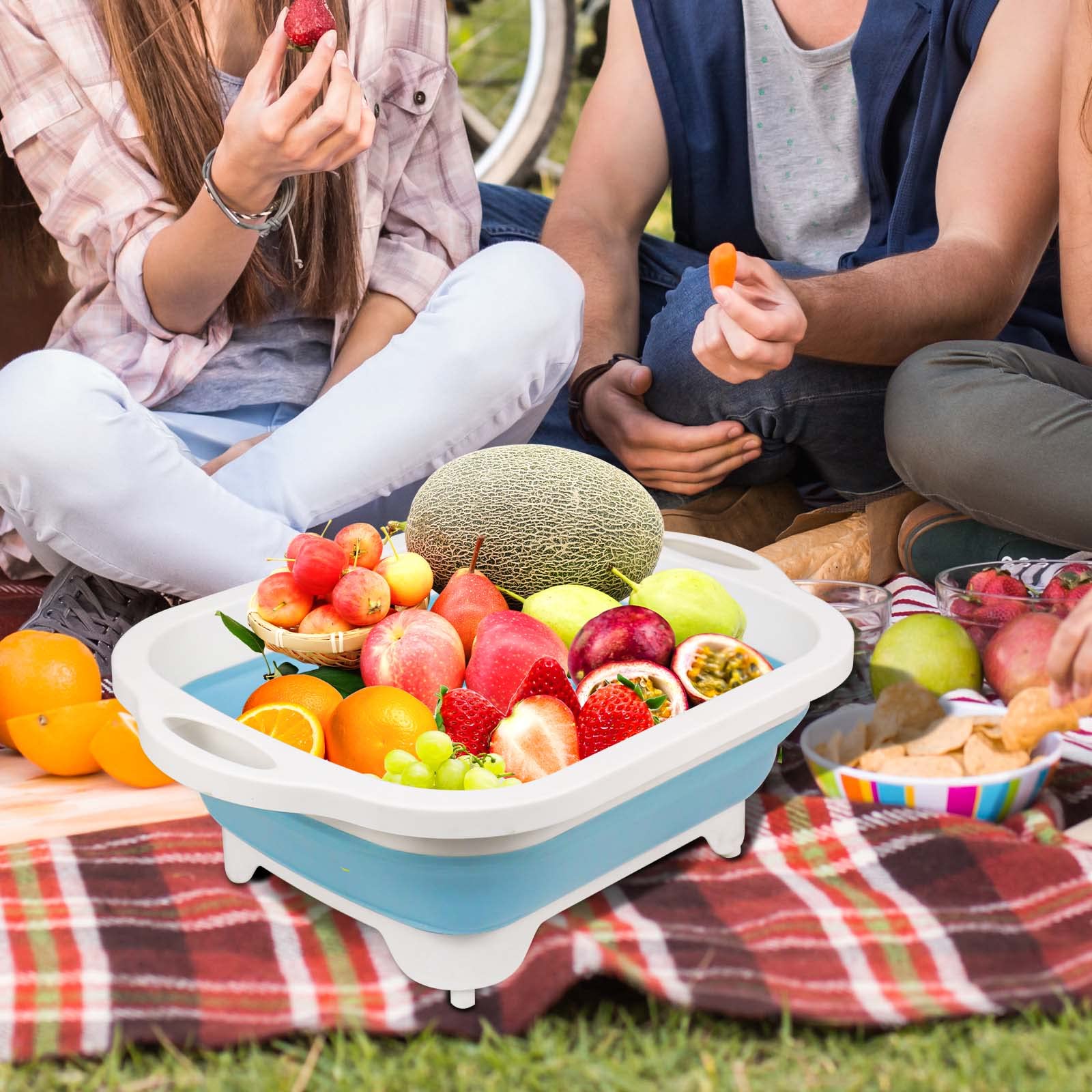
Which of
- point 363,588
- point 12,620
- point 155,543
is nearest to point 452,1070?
point 363,588

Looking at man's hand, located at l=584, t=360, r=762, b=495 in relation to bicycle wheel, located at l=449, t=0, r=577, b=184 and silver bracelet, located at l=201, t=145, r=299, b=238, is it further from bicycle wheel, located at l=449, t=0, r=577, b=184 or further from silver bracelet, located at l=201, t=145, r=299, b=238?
bicycle wheel, located at l=449, t=0, r=577, b=184

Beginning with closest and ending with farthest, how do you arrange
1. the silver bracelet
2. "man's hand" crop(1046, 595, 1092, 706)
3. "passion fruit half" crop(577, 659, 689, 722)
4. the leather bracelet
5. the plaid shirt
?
"man's hand" crop(1046, 595, 1092, 706), "passion fruit half" crop(577, 659, 689, 722), the silver bracelet, the plaid shirt, the leather bracelet

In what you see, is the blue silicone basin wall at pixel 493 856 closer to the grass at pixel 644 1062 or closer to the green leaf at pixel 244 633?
the grass at pixel 644 1062

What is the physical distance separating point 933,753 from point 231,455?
941 millimetres

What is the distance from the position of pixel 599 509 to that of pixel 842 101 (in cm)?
99

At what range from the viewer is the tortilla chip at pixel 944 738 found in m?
1.12

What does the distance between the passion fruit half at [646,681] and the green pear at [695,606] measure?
0.40ft

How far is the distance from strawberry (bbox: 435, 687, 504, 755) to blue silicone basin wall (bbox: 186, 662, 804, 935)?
123mm

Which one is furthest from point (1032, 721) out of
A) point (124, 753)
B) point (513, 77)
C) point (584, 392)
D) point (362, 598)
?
point (513, 77)

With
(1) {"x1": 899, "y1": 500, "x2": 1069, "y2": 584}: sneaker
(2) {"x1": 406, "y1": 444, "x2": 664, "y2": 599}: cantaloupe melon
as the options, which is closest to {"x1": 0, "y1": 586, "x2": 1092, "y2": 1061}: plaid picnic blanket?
(2) {"x1": 406, "y1": 444, "x2": 664, "y2": 599}: cantaloupe melon

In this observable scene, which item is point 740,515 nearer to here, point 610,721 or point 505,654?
point 505,654

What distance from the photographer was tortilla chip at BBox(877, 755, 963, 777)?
1.09m

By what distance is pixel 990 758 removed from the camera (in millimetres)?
1097

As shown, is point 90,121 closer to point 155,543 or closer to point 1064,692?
point 155,543
